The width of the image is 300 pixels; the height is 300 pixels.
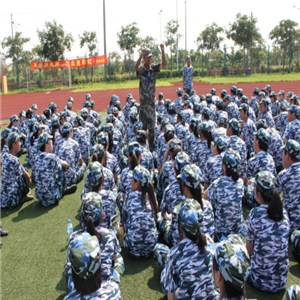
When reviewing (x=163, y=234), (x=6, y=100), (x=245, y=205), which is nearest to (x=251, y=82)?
(x=6, y=100)

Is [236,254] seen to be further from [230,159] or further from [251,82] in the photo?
[251,82]

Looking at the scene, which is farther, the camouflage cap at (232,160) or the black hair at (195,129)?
the black hair at (195,129)

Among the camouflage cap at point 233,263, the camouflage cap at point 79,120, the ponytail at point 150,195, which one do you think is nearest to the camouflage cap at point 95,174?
the ponytail at point 150,195

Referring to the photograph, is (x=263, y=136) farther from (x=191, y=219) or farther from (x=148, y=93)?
(x=148, y=93)

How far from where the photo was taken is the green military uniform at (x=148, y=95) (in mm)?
7809

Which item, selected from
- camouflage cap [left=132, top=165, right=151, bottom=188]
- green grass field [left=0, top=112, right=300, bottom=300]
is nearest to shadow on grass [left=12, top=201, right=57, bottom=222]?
green grass field [left=0, top=112, right=300, bottom=300]

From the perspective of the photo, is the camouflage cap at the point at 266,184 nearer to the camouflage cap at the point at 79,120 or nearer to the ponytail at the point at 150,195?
the ponytail at the point at 150,195

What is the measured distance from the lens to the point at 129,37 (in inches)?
1443

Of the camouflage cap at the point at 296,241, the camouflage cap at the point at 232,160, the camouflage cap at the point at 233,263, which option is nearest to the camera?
the camouflage cap at the point at 233,263

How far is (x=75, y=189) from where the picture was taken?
261 inches

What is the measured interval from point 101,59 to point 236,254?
3258cm

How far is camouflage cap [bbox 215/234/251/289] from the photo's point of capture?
1932 mm

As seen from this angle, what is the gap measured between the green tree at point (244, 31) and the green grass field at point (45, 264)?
35.5 meters

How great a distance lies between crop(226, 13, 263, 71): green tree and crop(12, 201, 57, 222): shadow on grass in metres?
35.1
